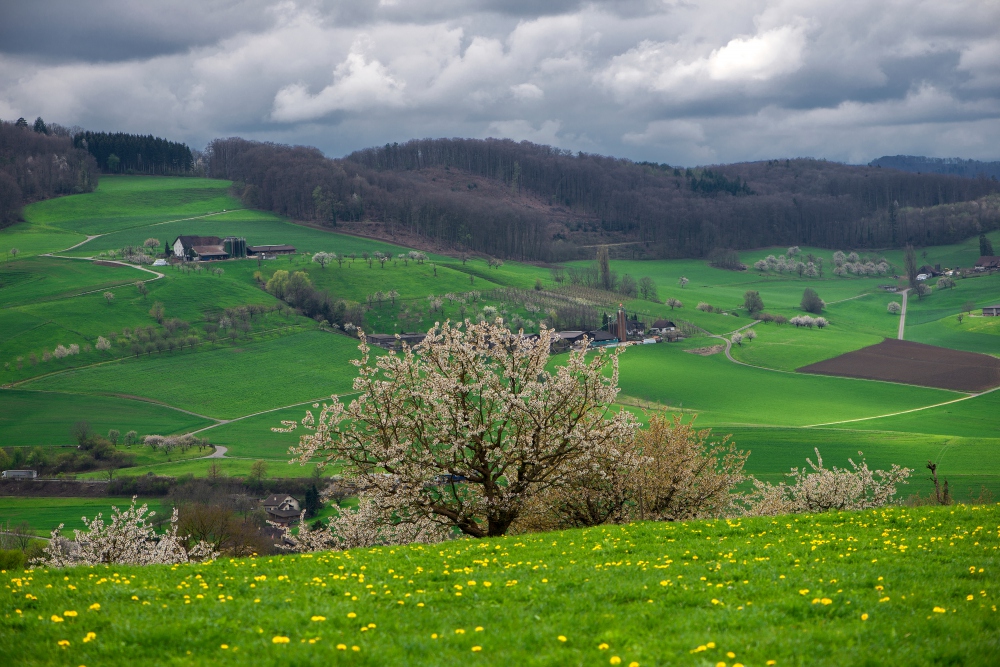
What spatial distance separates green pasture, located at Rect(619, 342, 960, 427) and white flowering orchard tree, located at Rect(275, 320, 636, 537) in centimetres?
6240

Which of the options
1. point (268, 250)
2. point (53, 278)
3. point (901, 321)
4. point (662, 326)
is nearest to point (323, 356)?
point (53, 278)

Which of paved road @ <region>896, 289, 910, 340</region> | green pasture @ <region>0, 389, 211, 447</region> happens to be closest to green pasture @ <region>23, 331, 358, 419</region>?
green pasture @ <region>0, 389, 211, 447</region>

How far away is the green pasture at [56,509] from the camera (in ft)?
198

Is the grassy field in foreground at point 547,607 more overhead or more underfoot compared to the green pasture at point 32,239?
more underfoot

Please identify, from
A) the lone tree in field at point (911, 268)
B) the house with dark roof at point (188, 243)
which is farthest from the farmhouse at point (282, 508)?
the lone tree in field at point (911, 268)

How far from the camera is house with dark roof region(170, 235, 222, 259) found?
145000 mm

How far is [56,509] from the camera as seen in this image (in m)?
64.3

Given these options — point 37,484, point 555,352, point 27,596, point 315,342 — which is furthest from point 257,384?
point 27,596

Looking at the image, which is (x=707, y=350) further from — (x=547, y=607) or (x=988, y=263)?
(x=547, y=607)

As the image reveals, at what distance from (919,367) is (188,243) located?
128 m

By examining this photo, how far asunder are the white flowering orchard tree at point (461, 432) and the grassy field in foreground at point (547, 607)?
245 inches

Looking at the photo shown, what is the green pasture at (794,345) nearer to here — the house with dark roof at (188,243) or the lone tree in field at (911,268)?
the lone tree in field at (911,268)

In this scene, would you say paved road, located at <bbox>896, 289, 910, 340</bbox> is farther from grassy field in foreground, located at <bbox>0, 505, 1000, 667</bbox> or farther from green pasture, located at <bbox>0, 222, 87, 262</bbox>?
green pasture, located at <bbox>0, 222, 87, 262</bbox>

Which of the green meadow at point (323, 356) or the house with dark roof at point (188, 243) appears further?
the house with dark roof at point (188, 243)
